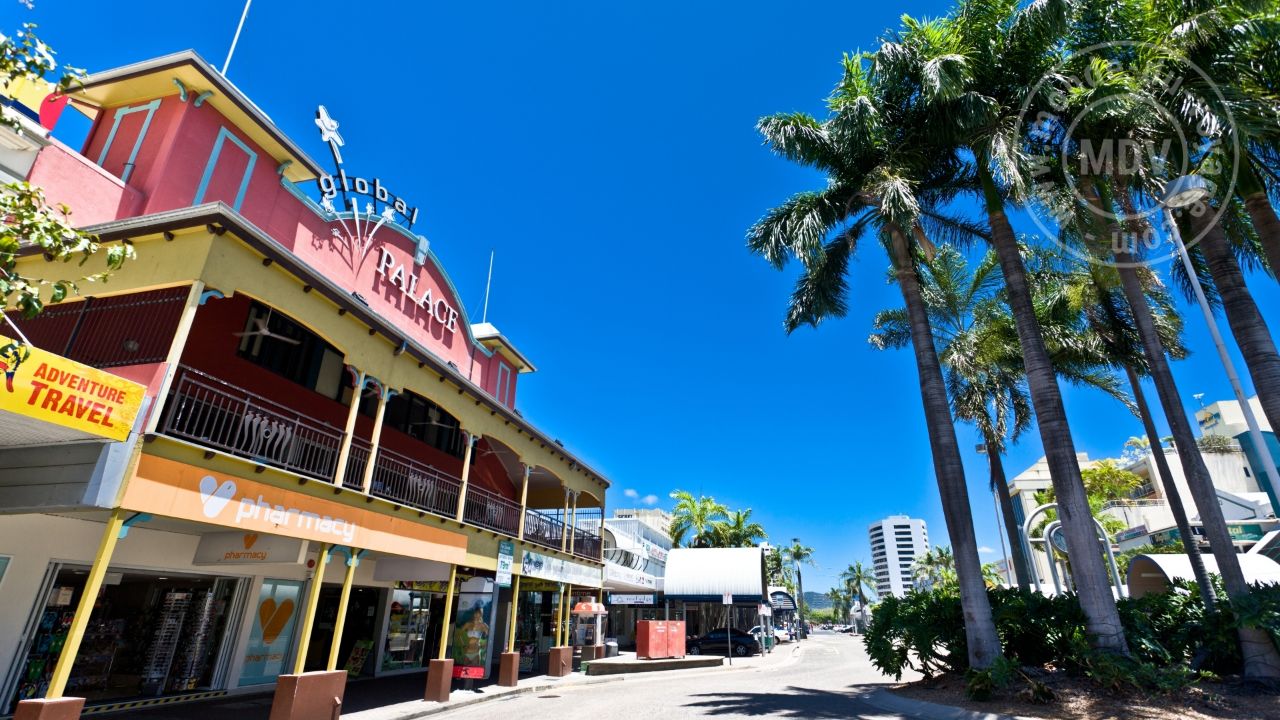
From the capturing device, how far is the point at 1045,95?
528 inches

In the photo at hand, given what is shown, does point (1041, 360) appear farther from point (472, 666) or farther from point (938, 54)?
point (472, 666)

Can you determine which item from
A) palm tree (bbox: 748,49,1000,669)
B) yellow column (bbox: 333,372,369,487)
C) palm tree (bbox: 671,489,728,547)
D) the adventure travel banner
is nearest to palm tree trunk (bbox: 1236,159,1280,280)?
palm tree (bbox: 748,49,1000,669)

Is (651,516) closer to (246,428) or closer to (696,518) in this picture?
(696,518)

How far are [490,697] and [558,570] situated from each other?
5.31 meters

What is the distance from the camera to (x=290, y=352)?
13680 millimetres

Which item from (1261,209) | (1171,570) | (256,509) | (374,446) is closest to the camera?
(256,509)

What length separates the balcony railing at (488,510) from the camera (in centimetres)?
1650

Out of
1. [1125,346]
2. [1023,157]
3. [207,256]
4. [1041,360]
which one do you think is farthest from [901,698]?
[207,256]

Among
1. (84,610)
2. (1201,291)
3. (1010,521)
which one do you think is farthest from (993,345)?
(84,610)

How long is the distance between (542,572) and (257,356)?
10.2m

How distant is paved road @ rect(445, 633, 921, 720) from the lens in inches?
458

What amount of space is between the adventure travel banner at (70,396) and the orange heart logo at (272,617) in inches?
307

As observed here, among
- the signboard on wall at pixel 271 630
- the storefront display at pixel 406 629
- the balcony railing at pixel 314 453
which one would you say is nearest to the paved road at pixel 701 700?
the balcony railing at pixel 314 453

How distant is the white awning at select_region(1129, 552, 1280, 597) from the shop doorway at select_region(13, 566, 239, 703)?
22.9 metres
